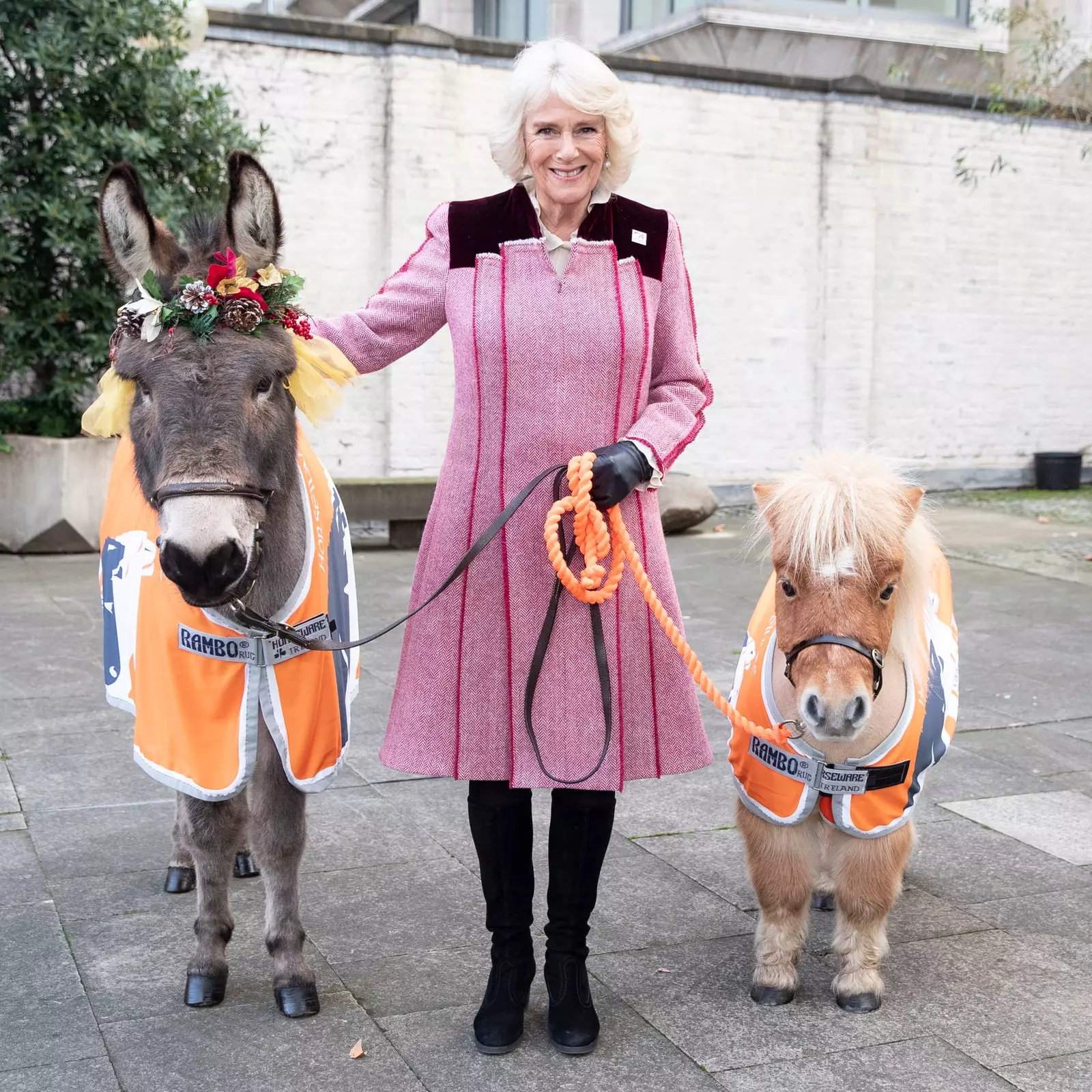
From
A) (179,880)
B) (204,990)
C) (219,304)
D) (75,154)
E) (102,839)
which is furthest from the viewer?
(75,154)

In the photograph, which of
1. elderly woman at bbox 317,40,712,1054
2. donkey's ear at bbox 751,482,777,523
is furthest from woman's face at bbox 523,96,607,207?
donkey's ear at bbox 751,482,777,523

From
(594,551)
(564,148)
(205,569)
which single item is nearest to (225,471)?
(205,569)

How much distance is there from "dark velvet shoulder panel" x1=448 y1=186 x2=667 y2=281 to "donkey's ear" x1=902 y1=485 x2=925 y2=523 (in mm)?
734

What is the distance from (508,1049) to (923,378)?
37.6 feet

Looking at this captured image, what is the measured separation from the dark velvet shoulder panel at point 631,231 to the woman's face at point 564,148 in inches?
2.6

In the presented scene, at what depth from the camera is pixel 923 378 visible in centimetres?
1326

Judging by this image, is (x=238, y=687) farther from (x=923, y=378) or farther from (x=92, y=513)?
(x=923, y=378)

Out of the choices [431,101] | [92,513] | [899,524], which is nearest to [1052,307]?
[431,101]

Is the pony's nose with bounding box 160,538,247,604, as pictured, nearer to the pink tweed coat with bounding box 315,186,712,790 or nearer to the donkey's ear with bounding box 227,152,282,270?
the pink tweed coat with bounding box 315,186,712,790

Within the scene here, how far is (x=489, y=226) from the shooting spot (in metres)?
2.82

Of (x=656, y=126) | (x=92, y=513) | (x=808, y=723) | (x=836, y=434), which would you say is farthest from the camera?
(x=836, y=434)

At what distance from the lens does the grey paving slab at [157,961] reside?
119 inches

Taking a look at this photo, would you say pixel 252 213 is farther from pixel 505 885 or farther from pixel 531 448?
pixel 505 885

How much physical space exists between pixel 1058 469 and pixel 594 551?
39.9 feet
